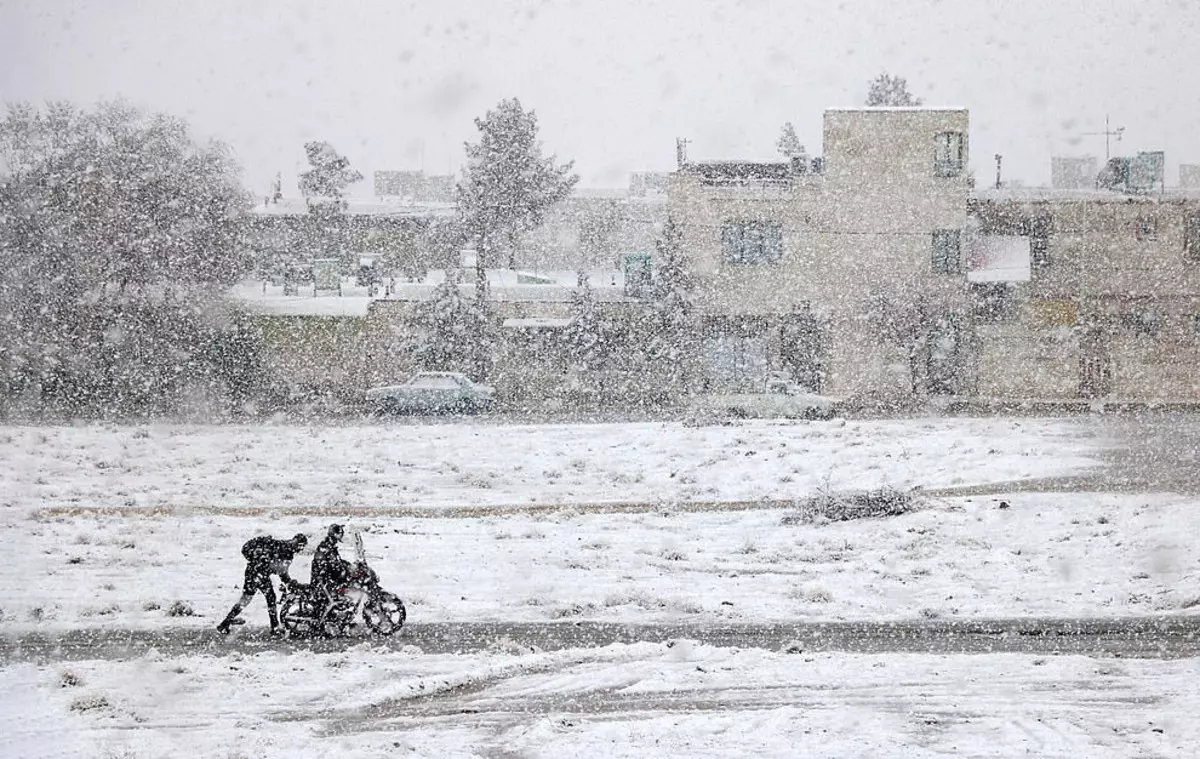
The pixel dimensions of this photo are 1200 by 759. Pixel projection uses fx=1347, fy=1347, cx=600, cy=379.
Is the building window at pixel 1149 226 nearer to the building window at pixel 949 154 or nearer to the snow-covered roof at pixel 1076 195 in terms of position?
the snow-covered roof at pixel 1076 195

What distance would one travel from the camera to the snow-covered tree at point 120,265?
141 ft

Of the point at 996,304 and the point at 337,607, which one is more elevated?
the point at 996,304

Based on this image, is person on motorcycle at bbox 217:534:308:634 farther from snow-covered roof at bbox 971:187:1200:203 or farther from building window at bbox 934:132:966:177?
snow-covered roof at bbox 971:187:1200:203

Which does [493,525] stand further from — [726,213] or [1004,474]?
[726,213]

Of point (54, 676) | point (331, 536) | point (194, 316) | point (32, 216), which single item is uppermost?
point (32, 216)

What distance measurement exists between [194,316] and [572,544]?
3089 centimetres

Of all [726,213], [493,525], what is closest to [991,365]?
[726,213]

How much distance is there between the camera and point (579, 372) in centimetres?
4484

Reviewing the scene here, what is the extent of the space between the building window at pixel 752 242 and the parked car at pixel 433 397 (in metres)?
10.9

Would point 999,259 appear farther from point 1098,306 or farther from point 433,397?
point 433,397

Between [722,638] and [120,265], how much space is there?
37247mm

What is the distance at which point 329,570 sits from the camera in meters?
11.9

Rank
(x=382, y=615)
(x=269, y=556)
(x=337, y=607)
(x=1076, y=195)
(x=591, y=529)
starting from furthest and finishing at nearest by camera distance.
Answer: (x=1076, y=195)
(x=591, y=529)
(x=269, y=556)
(x=382, y=615)
(x=337, y=607)

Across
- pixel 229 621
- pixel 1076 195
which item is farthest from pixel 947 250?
pixel 229 621
